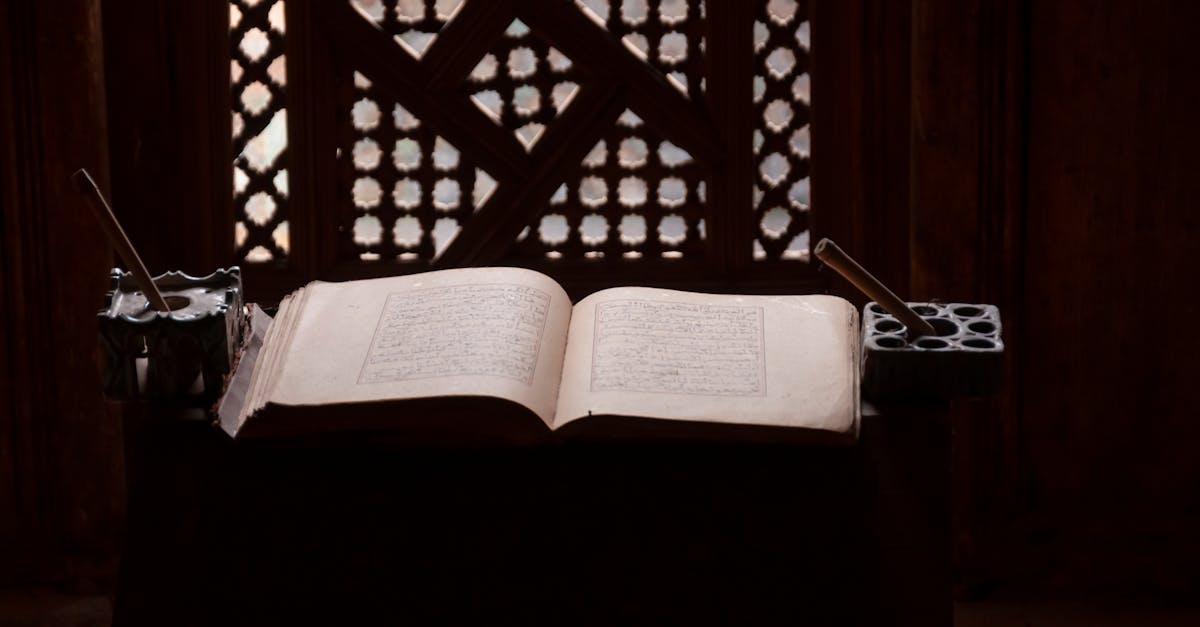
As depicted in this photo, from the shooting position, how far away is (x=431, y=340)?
1.98 metres

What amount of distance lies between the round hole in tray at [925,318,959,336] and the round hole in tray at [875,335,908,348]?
70mm

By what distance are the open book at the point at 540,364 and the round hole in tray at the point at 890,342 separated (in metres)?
0.05

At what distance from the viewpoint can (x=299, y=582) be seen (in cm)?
193

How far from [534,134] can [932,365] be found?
144 centimetres

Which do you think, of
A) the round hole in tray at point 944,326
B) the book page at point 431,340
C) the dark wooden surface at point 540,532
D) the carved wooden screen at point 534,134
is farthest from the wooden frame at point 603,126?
the dark wooden surface at point 540,532

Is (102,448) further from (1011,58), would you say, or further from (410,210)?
(1011,58)

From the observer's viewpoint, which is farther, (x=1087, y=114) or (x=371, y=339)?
(x=1087, y=114)

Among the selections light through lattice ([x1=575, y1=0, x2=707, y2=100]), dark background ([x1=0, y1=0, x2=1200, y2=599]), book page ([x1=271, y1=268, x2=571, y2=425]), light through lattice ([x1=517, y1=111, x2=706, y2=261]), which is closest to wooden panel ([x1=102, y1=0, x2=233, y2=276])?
dark background ([x1=0, y1=0, x2=1200, y2=599])

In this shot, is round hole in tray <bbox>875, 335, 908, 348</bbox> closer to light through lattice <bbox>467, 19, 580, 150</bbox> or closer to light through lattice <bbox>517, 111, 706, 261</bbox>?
light through lattice <bbox>517, 111, 706, 261</bbox>

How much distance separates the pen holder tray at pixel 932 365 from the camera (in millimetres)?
1914

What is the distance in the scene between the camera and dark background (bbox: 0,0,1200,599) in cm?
289

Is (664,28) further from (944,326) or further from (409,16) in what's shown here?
(944,326)

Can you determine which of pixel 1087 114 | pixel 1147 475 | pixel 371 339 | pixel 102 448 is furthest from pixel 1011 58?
pixel 102 448

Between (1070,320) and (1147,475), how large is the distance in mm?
384
